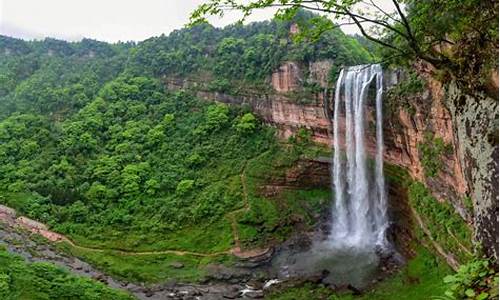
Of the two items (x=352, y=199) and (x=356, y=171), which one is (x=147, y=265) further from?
(x=356, y=171)

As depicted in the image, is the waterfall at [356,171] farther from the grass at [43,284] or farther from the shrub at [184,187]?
the grass at [43,284]

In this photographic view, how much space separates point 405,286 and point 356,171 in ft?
31.0

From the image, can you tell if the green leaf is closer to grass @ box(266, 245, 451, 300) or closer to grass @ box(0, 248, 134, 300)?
grass @ box(266, 245, 451, 300)

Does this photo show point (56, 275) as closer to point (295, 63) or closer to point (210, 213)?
point (210, 213)

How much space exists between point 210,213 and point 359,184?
9.46 metres

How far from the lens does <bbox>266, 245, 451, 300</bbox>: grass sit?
20.4 meters

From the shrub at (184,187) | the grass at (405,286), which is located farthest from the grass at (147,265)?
the shrub at (184,187)

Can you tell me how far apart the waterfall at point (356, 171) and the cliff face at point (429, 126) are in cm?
60

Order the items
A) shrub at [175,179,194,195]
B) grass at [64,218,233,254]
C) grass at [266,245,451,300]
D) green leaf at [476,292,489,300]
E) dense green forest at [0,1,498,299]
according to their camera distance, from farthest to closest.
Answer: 1. shrub at [175,179,194,195]
2. grass at [64,218,233,254]
3. dense green forest at [0,1,498,299]
4. grass at [266,245,451,300]
5. green leaf at [476,292,489,300]

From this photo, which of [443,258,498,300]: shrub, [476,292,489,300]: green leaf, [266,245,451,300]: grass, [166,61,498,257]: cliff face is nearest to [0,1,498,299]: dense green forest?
[266,245,451,300]: grass

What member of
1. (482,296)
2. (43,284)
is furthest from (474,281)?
(43,284)

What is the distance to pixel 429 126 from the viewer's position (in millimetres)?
21969

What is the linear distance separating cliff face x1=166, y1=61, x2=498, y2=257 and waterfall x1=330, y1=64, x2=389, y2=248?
0.60 m

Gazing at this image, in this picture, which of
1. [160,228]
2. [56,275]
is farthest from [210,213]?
[56,275]
